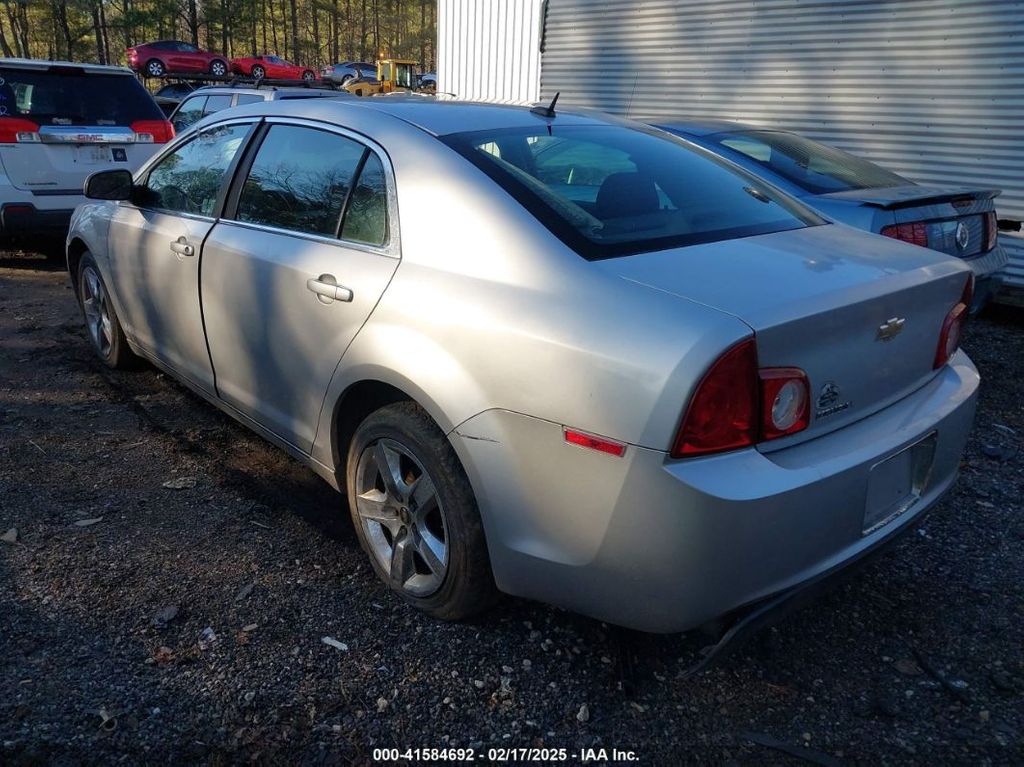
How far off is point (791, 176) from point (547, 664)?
12.8ft

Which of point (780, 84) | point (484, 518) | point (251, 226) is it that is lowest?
point (484, 518)

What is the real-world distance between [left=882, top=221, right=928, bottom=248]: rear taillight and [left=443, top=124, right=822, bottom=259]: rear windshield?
1.94 metres

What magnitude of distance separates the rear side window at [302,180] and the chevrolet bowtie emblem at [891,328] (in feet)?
5.59

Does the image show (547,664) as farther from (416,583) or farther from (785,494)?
(785,494)

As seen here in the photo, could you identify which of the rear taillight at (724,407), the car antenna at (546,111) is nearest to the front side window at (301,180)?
the car antenna at (546,111)

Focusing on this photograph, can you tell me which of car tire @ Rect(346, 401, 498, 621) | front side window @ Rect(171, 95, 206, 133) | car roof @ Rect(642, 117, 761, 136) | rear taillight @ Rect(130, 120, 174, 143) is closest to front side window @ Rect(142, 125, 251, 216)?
car tire @ Rect(346, 401, 498, 621)

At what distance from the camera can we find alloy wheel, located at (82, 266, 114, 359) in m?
4.85

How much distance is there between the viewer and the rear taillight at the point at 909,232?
474cm

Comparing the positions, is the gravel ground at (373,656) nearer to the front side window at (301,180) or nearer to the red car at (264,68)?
the front side window at (301,180)

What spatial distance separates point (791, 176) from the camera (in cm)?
529

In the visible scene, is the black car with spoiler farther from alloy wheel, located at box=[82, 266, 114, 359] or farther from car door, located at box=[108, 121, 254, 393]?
alloy wheel, located at box=[82, 266, 114, 359]

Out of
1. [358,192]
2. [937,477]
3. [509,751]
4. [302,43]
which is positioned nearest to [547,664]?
[509,751]

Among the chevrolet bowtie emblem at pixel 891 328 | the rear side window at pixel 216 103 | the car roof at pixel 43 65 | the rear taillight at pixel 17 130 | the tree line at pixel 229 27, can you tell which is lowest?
the chevrolet bowtie emblem at pixel 891 328

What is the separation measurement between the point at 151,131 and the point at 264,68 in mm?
31225
